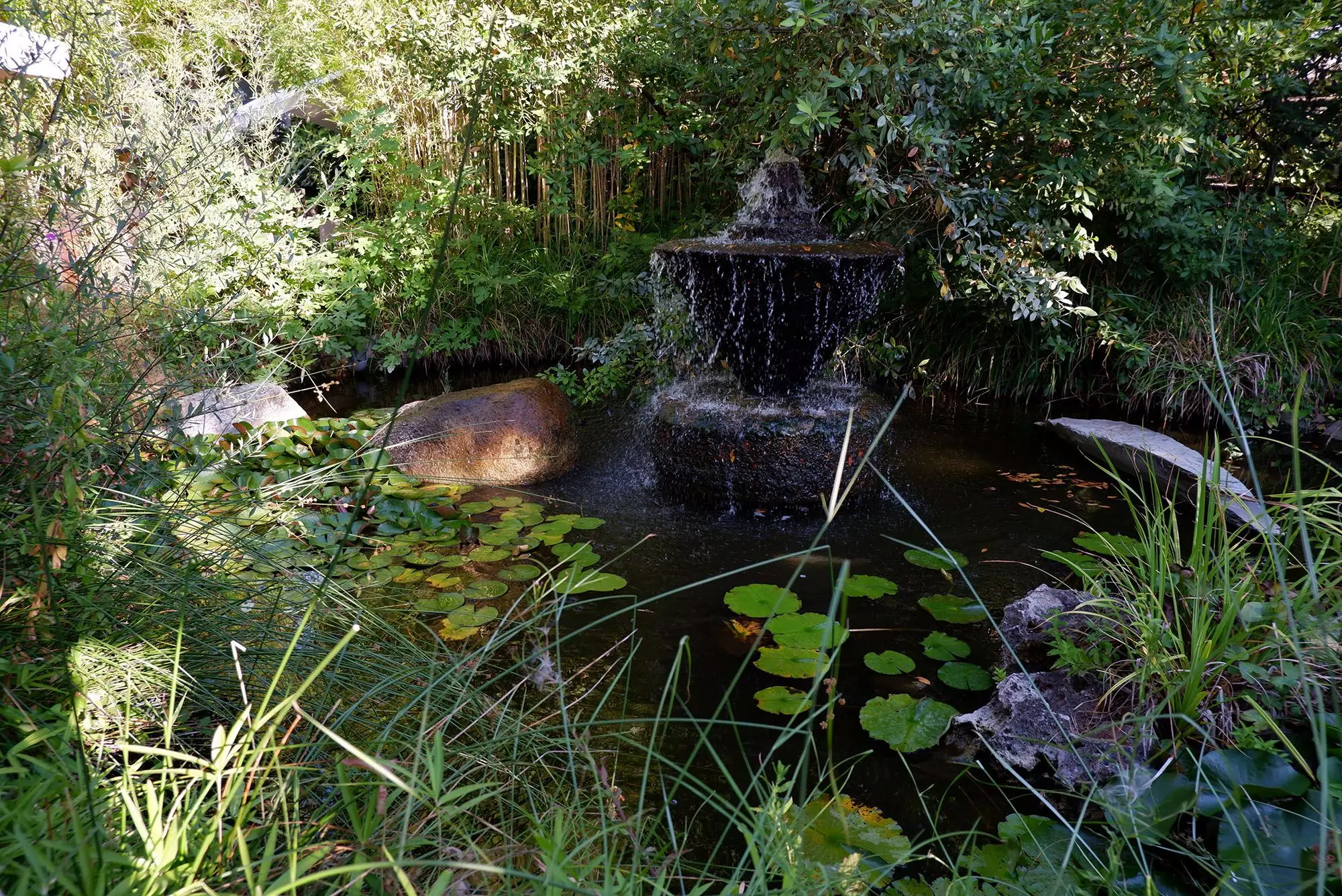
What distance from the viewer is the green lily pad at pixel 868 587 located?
2895 millimetres

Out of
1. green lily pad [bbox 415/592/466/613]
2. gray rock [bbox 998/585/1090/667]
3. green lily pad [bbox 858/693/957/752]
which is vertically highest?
Answer: gray rock [bbox 998/585/1090/667]

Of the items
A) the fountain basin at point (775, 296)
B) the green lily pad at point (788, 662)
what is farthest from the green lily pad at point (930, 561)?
the fountain basin at point (775, 296)

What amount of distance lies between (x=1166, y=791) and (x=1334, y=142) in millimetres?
5131

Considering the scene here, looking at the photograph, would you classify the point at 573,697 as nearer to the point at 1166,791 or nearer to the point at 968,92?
the point at 1166,791

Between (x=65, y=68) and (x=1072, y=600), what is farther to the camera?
(x=1072, y=600)

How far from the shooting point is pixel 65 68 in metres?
1.65

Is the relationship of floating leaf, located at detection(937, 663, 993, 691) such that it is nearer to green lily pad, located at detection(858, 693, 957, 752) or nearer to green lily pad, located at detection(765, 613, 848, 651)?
green lily pad, located at detection(858, 693, 957, 752)

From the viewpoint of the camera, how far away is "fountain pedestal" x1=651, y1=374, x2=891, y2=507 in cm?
376

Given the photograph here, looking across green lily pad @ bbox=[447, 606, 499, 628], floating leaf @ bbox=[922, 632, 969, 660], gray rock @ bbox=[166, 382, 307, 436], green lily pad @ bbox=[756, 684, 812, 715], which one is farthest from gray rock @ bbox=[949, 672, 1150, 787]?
gray rock @ bbox=[166, 382, 307, 436]

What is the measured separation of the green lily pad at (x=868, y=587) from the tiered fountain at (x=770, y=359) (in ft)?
2.73

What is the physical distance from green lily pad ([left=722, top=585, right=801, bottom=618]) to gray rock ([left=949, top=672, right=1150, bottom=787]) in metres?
0.65

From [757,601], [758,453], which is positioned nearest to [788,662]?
[757,601]

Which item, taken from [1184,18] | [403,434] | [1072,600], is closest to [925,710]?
[1072,600]

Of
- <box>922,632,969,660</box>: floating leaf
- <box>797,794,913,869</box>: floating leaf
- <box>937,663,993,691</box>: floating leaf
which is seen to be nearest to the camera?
<box>797,794,913,869</box>: floating leaf
